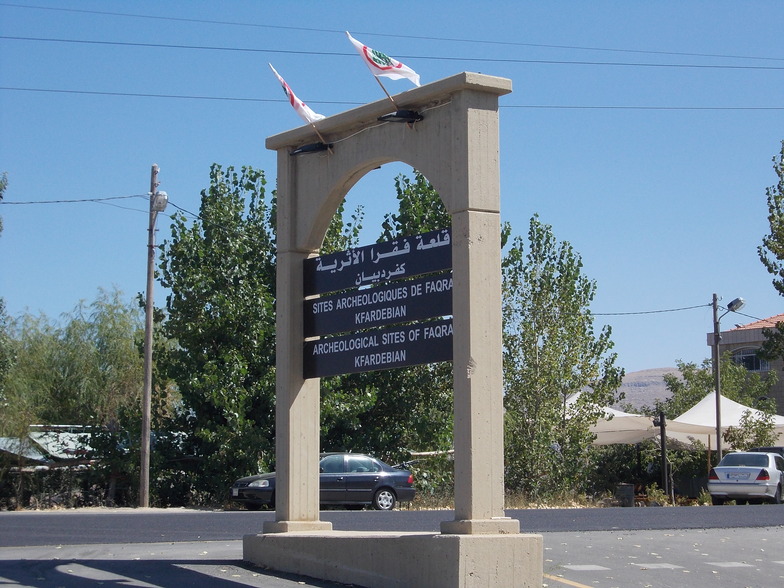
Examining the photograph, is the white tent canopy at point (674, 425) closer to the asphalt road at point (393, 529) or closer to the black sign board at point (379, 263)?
the asphalt road at point (393, 529)

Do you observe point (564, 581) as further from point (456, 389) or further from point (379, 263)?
point (379, 263)

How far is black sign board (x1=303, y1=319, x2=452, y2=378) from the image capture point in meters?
9.72

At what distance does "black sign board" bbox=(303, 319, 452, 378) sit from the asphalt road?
2.17 m

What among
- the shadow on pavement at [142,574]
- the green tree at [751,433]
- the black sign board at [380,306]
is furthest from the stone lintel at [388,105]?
the green tree at [751,433]

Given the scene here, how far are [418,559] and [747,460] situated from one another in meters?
20.6

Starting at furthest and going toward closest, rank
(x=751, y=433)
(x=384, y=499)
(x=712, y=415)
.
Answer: (x=751, y=433)
(x=712, y=415)
(x=384, y=499)

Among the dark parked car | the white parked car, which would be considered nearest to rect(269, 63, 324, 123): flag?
the dark parked car

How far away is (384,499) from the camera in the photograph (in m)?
24.9

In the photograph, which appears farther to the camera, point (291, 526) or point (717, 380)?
point (717, 380)

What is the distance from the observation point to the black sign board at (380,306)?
9.77 metres

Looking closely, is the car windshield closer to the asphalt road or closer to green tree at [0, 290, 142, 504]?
the asphalt road

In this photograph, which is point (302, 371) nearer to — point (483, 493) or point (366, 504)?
point (483, 493)

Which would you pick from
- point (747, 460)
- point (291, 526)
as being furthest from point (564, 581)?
point (747, 460)

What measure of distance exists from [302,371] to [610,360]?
72.8 ft
